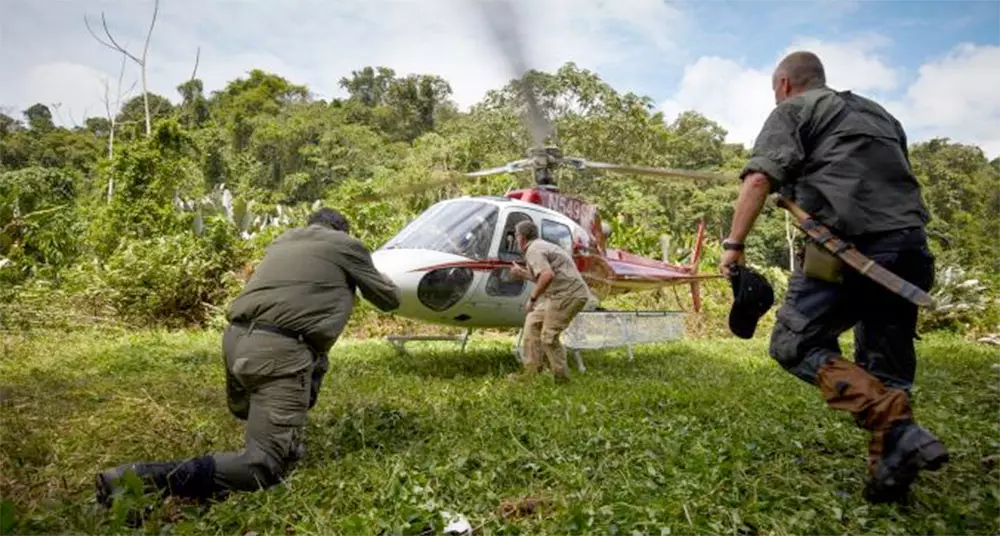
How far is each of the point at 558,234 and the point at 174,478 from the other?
5.04 meters

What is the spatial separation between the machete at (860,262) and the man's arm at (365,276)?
2.12 metres

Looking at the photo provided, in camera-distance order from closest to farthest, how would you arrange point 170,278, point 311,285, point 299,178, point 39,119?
point 311,285
point 170,278
point 299,178
point 39,119

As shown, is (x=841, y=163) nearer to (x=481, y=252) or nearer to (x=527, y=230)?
(x=527, y=230)

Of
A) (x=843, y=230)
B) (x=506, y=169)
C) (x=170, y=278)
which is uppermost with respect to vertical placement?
(x=506, y=169)

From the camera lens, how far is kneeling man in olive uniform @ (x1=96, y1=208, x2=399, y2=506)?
119 inches

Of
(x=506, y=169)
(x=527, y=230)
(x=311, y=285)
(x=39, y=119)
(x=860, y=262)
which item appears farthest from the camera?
(x=39, y=119)

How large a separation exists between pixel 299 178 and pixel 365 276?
29184 millimetres

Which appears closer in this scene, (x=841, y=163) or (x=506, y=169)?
(x=841, y=163)

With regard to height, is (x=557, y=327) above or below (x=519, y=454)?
above

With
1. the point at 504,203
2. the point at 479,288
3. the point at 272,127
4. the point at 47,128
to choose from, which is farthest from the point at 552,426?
the point at 47,128

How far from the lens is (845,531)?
237 centimetres

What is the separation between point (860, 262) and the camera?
2648mm

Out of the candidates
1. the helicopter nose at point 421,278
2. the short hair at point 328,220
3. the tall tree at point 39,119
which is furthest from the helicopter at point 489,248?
the tall tree at point 39,119

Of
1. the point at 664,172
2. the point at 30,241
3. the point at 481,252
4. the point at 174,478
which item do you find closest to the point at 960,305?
the point at 664,172
